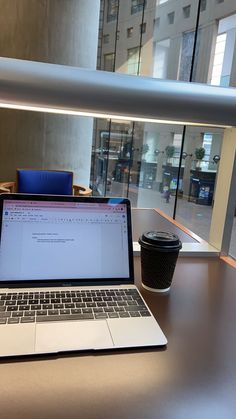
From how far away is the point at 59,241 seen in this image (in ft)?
2.75

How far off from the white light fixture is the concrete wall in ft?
10.6

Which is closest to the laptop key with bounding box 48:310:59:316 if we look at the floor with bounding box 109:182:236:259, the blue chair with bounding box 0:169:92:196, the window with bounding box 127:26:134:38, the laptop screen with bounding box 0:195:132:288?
the laptop screen with bounding box 0:195:132:288

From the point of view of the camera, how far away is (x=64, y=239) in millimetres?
843

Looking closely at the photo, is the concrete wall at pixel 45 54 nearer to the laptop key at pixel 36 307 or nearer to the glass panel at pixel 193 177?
the glass panel at pixel 193 177

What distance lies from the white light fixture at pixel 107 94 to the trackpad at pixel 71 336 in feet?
1.47

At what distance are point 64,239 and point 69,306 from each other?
0.17 metres

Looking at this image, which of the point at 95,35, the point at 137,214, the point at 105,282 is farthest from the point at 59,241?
the point at 95,35

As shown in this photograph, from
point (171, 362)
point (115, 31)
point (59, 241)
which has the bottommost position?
point (171, 362)

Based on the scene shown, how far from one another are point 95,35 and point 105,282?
4.04 m

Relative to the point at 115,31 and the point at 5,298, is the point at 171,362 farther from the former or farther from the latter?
the point at 115,31

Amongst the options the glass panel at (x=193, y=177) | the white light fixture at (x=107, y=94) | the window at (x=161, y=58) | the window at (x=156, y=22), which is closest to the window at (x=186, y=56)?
the window at (x=161, y=58)

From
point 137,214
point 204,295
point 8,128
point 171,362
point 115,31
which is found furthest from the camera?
point 115,31

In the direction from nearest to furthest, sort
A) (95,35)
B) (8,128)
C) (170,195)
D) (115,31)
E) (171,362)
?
(171,362) → (8,128) → (95,35) → (170,195) → (115,31)

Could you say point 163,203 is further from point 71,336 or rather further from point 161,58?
point 71,336
